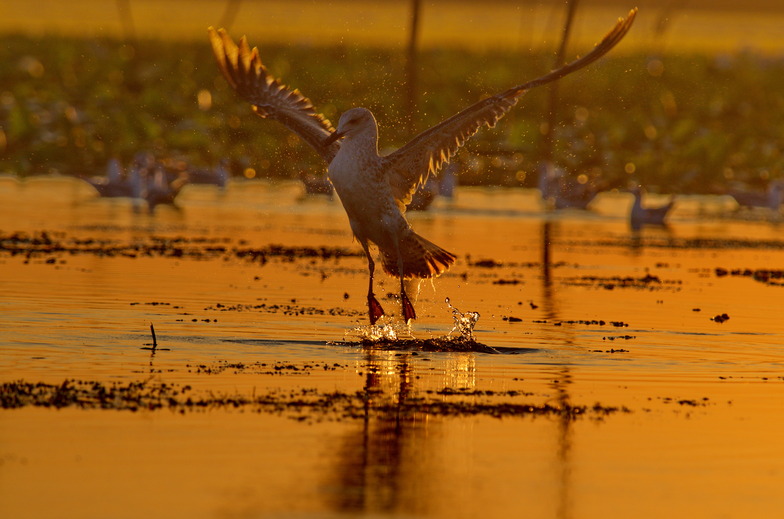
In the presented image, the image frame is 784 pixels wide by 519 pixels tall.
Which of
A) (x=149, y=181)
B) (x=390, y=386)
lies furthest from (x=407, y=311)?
(x=149, y=181)

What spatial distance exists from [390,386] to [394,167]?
5.15 meters

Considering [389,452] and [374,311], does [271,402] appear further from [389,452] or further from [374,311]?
[374,311]

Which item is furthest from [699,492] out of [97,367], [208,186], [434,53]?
[434,53]

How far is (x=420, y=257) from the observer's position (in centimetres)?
1755

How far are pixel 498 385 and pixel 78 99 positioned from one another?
4424 cm

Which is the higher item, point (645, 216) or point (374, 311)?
point (645, 216)

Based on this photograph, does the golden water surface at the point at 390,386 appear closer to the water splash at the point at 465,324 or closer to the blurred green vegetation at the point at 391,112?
the water splash at the point at 465,324

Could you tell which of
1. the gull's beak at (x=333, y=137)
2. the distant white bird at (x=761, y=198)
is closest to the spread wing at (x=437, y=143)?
the gull's beak at (x=333, y=137)

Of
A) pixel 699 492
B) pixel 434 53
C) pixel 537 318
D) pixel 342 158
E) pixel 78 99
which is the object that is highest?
pixel 434 53

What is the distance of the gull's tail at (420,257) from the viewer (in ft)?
57.3

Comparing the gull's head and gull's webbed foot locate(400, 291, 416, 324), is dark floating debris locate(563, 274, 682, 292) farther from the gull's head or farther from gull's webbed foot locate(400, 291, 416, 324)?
the gull's head

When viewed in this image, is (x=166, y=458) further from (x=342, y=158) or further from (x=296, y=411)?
(x=342, y=158)

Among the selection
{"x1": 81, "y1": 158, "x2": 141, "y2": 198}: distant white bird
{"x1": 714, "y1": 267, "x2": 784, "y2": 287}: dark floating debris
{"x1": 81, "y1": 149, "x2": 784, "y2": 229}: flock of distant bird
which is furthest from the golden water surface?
{"x1": 81, "y1": 158, "x2": 141, "y2": 198}: distant white bird

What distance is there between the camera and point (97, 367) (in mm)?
12938
